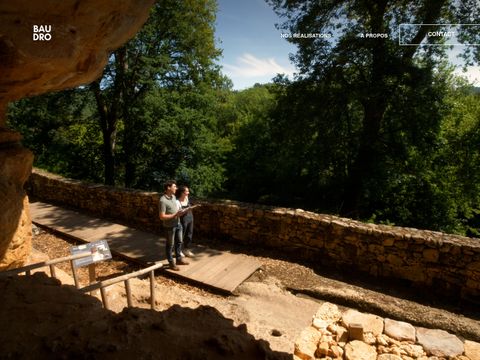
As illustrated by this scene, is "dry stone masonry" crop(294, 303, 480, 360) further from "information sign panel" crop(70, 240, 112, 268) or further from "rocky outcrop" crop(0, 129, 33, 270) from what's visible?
"rocky outcrop" crop(0, 129, 33, 270)

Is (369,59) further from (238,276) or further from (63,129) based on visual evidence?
(63,129)

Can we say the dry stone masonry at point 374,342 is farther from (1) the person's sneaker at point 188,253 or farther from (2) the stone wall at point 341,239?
(1) the person's sneaker at point 188,253

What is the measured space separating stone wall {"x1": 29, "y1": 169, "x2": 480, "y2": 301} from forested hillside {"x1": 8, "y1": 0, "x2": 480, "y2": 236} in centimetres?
453

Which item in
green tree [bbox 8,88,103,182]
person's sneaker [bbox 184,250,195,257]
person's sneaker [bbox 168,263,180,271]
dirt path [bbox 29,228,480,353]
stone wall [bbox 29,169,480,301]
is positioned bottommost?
dirt path [bbox 29,228,480,353]

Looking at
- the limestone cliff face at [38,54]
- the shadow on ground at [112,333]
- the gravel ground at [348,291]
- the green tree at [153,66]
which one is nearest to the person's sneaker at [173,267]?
the gravel ground at [348,291]

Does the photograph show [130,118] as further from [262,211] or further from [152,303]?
[152,303]

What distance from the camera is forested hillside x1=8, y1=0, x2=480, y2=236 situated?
31.6ft

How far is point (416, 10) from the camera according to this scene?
382 inches

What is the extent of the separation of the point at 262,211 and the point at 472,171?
33.2 ft

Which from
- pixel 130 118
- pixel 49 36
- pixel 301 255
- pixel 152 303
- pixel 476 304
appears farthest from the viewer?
pixel 130 118

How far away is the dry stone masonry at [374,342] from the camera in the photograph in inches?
149

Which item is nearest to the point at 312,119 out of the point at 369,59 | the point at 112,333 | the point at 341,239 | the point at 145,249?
the point at 369,59

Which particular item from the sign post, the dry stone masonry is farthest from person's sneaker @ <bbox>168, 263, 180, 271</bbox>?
the dry stone masonry

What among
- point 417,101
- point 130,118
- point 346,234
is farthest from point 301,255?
point 130,118
